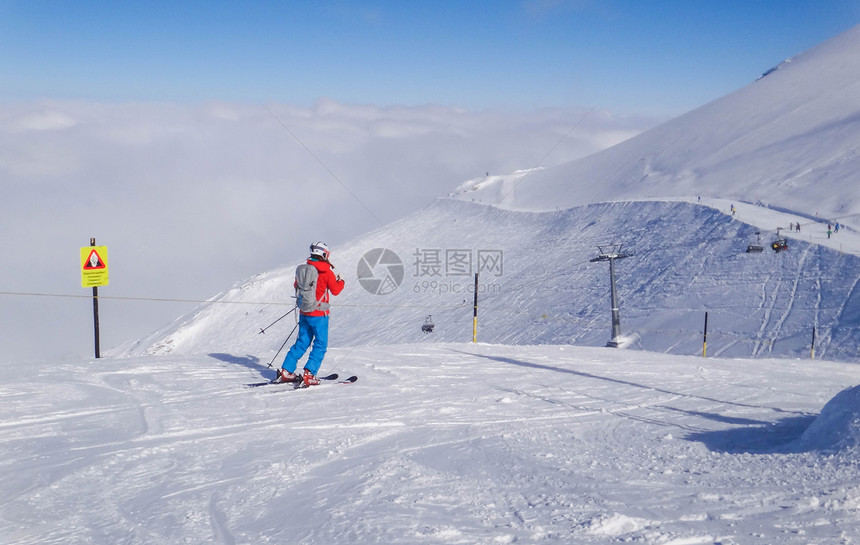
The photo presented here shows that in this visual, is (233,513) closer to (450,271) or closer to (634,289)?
(634,289)

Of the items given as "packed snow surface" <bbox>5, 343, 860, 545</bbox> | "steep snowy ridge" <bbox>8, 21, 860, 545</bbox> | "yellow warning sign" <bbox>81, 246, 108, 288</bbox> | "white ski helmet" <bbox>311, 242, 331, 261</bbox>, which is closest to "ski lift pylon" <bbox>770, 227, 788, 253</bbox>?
"steep snowy ridge" <bbox>8, 21, 860, 545</bbox>

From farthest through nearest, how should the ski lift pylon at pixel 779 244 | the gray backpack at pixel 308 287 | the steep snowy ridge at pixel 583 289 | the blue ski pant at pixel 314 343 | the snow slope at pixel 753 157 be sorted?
the snow slope at pixel 753 157 < the ski lift pylon at pixel 779 244 < the steep snowy ridge at pixel 583 289 < the blue ski pant at pixel 314 343 < the gray backpack at pixel 308 287

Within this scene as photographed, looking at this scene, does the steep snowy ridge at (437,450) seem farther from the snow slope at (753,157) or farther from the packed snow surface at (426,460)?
the snow slope at (753,157)

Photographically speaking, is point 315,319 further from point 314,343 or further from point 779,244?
point 779,244

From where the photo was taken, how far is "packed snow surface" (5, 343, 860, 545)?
365 centimetres

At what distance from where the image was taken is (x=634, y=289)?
124 feet

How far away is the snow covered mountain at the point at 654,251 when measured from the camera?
100 feet

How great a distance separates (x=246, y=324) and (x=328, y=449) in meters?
52.0

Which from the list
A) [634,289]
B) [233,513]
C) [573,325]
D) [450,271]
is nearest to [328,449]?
[233,513]

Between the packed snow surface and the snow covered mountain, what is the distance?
50.8ft

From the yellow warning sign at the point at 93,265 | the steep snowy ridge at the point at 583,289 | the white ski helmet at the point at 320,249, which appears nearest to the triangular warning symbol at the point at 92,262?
the yellow warning sign at the point at 93,265

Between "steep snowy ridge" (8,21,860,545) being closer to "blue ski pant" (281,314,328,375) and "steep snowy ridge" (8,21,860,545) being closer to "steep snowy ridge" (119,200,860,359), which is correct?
"blue ski pant" (281,314,328,375)

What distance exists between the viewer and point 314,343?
838 centimetres

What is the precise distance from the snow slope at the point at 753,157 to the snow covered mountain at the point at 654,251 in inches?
8.9
